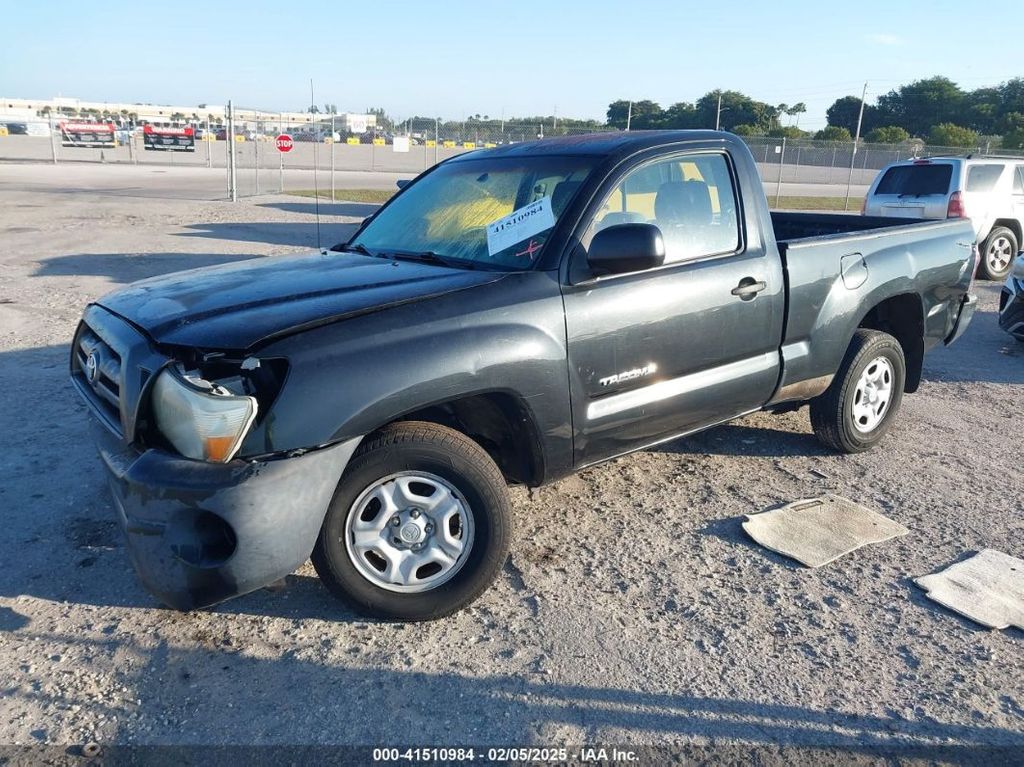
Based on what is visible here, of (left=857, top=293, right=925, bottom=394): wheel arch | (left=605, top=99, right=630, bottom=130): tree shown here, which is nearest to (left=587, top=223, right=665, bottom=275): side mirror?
(left=857, top=293, right=925, bottom=394): wheel arch

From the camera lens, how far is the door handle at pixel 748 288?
13.4 feet

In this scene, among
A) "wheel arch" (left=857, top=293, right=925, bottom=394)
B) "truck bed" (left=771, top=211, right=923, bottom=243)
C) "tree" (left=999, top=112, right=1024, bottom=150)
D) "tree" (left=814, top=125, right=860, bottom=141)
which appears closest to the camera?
"wheel arch" (left=857, top=293, right=925, bottom=394)

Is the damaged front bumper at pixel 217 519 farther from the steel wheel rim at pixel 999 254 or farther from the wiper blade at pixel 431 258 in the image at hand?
the steel wheel rim at pixel 999 254

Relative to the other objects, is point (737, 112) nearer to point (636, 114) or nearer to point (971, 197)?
point (636, 114)

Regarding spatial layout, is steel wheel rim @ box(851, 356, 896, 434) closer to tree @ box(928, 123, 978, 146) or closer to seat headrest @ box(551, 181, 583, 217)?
seat headrest @ box(551, 181, 583, 217)

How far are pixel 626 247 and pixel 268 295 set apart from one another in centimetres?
148

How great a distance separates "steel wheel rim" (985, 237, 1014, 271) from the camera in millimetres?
12320

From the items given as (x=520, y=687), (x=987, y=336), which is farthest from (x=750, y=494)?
(x=987, y=336)

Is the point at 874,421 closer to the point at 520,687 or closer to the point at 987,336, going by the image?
the point at 520,687

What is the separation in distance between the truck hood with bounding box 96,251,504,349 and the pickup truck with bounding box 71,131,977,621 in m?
0.02

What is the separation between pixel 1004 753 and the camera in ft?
8.40

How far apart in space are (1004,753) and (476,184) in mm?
3324

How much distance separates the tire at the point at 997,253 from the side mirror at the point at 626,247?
11.0m

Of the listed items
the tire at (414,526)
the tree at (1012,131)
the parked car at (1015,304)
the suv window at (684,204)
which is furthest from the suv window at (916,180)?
the tree at (1012,131)
